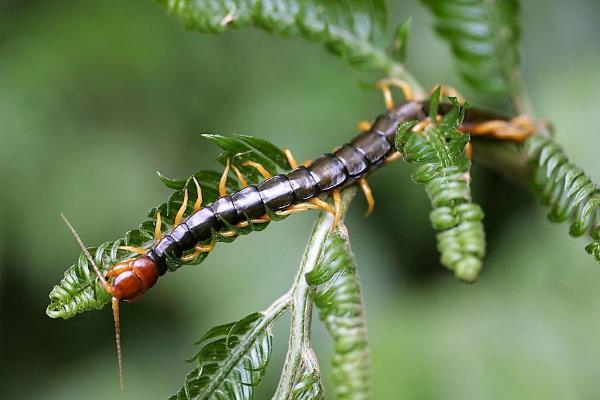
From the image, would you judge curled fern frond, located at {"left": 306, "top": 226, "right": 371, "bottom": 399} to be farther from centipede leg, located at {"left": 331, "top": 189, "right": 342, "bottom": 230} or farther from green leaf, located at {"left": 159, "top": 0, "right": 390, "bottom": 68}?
green leaf, located at {"left": 159, "top": 0, "right": 390, "bottom": 68}

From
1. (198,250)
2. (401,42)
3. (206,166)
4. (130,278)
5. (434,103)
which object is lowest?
(130,278)

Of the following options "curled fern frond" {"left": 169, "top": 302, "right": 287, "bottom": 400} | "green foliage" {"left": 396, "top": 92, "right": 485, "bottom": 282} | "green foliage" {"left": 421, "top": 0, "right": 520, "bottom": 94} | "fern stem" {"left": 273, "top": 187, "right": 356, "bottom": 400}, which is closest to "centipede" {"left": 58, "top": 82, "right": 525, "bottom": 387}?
"fern stem" {"left": 273, "top": 187, "right": 356, "bottom": 400}

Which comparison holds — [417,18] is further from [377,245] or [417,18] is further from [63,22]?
[63,22]

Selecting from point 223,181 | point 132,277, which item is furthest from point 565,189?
point 132,277

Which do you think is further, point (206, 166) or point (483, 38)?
point (206, 166)

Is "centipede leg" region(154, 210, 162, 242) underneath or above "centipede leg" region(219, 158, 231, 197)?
underneath

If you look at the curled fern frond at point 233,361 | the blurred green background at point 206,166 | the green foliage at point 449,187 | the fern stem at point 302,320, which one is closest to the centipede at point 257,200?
the fern stem at point 302,320

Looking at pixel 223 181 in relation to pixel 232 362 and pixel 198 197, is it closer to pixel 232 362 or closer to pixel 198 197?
pixel 198 197

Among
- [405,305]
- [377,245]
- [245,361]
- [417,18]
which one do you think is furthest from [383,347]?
[417,18]
